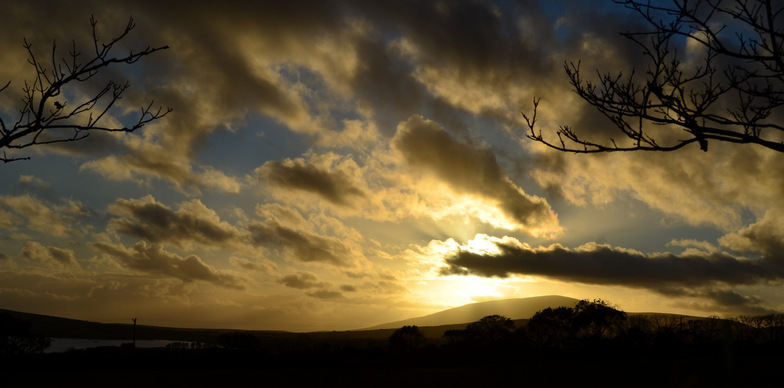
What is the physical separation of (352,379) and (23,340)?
60791mm

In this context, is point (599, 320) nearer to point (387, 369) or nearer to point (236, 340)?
point (387, 369)

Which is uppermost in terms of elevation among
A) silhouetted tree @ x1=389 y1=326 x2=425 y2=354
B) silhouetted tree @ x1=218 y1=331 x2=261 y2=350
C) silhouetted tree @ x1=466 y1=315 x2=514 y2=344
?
silhouetted tree @ x1=466 y1=315 x2=514 y2=344

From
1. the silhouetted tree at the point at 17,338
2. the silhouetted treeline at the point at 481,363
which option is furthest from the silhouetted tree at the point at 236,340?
the silhouetted treeline at the point at 481,363

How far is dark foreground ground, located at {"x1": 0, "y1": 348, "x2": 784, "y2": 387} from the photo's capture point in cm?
2873

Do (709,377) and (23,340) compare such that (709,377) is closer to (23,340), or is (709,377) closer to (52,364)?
(52,364)

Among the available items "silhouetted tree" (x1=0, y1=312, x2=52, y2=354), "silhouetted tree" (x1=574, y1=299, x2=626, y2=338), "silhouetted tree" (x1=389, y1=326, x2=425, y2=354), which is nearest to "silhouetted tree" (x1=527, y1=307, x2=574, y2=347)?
"silhouetted tree" (x1=574, y1=299, x2=626, y2=338)

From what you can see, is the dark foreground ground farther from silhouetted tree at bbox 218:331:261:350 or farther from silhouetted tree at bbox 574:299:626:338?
silhouetted tree at bbox 218:331:261:350

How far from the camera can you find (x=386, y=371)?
41250mm

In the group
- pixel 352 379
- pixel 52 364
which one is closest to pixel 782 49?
pixel 352 379

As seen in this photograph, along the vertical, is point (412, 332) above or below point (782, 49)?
below

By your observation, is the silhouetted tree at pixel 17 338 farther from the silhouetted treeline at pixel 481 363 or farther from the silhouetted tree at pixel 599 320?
the silhouetted tree at pixel 599 320

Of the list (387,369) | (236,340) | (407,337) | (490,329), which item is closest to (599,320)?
(490,329)

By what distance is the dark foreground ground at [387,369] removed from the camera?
94.3 feet

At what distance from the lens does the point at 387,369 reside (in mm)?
42781
